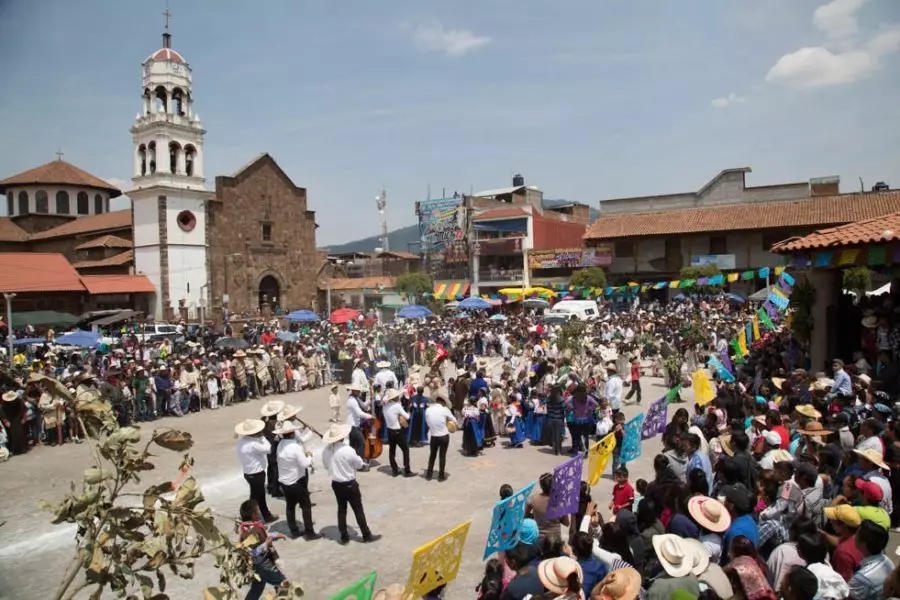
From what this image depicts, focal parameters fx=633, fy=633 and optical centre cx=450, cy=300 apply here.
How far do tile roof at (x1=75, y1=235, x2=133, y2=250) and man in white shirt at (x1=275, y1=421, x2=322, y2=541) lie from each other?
40014mm

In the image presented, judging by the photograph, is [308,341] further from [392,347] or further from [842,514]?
[842,514]

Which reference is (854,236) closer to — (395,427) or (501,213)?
(395,427)

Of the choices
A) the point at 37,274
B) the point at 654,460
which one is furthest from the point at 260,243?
the point at 654,460

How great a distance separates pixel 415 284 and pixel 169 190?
59.0 feet

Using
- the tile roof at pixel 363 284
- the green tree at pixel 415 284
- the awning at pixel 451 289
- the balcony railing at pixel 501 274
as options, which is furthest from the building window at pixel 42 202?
the balcony railing at pixel 501 274

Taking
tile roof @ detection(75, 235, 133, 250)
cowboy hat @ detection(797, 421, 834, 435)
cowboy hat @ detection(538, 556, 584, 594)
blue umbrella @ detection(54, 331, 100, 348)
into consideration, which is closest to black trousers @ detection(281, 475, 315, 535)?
cowboy hat @ detection(538, 556, 584, 594)

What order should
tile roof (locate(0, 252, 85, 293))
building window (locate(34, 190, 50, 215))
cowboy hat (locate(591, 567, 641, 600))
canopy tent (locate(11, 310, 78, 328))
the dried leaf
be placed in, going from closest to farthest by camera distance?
1. the dried leaf
2. cowboy hat (locate(591, 567, 641, 600))
3. canopy tent (locate(11, 310, 78, 328))
4. tile roof (locate(0, 252, 85, 293))
5. building window (locate(34, 190, 50, 215))

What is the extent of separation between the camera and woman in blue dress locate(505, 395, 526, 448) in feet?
40.7

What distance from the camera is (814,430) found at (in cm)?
730

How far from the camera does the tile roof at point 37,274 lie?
3272 centimetres

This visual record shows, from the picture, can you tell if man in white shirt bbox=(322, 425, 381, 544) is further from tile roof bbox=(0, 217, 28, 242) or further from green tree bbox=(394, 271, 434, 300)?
tile roof bbox=(0, 217, 28, 242)

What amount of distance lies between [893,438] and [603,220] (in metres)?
41.4

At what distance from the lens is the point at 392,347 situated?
2256cm

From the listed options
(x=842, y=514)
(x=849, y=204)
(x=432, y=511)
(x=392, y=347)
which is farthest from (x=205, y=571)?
(x=849, y=204)
